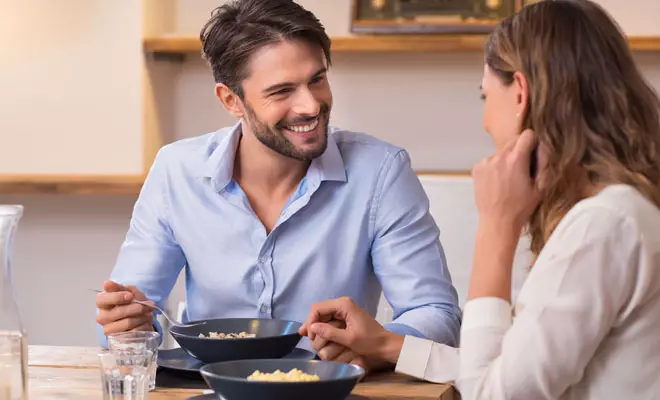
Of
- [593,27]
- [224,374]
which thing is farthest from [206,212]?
[593,27]

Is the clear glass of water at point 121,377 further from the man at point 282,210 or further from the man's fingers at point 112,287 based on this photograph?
the man at point 282,210

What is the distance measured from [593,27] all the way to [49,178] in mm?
2363

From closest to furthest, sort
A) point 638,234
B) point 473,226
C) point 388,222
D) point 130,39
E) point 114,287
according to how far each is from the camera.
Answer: point 638,234
point 114,287
point 388,222
point 473,226
point 130,39

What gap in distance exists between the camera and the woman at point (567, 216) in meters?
1.31

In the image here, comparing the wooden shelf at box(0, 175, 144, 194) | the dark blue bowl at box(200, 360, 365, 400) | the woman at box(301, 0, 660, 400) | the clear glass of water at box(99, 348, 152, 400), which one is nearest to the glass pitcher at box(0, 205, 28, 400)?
the clear glass of water at box(99, 348, 152, 400)

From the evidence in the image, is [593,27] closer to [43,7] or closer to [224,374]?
[224,374]

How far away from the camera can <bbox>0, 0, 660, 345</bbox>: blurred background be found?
130 inches

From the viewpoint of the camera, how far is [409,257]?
2078 millimetres

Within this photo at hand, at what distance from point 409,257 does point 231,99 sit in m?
0.59

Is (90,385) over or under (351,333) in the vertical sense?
under

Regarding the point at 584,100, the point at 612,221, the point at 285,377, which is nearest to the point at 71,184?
the point at 285,377

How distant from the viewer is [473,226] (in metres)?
2.73

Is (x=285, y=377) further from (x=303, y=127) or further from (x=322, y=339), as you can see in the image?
(x=303, y=127)

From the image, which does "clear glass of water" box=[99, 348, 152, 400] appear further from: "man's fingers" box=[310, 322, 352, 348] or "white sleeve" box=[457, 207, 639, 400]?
"white sleeve" box=[457, 207, 639, 400]
